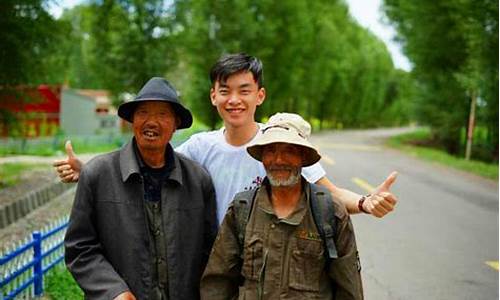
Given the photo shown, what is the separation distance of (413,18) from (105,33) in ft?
59.9

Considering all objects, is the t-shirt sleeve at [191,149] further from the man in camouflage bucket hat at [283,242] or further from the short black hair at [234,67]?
the man in camouflage bucket hat at [283,242]

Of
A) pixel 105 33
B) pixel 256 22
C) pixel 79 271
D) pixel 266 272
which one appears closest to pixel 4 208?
pixel 79 271

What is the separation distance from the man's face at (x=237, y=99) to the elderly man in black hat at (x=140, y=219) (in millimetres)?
336

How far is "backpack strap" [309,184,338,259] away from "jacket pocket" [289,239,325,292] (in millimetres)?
44

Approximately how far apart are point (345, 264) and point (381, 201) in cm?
36

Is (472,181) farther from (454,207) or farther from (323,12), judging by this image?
(323,12)

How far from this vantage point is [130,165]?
262 centimetres

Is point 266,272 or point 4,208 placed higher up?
point 266,272

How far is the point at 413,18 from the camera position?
22.1m

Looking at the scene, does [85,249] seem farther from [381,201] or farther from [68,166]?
[381,201]

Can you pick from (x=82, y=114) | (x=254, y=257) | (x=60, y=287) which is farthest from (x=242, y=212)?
(x=82, y=114)

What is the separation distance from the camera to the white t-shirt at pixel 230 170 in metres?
2.92

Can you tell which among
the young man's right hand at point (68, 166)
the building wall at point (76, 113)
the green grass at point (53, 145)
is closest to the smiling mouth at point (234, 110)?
the young man's right hand at point (68, 166)

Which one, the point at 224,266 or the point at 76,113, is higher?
the point at 224,266
